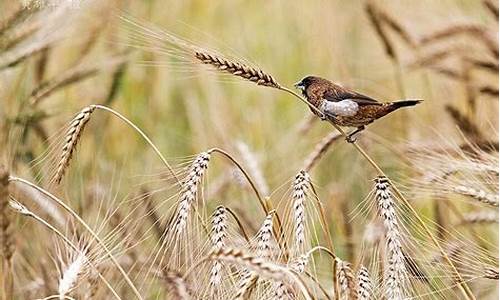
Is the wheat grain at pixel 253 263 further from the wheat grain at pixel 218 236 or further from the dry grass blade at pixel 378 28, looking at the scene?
the dry grass blade at pixel 378 28

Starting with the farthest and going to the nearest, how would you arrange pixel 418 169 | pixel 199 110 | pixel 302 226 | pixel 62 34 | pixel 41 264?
1. pixel 199 110
2. pixel 62 34
3. pixel 418 169
4. pixel 41 264
5. pixel 302 226

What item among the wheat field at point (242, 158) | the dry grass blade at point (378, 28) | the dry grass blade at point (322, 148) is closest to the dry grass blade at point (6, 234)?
the wheat field at point (242, 158)

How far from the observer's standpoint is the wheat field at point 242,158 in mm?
1501

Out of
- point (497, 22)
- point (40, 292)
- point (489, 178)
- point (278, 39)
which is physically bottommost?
point (40, 292)

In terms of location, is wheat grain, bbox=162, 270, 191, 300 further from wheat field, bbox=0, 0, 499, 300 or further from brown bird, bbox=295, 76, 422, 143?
brown bird, bbox=295, 76, 422, 143

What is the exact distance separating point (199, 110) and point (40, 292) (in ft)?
5.15

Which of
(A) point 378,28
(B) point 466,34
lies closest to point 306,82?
(A) point 378,28

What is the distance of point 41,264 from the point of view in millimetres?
1941

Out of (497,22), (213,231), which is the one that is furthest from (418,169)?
(213,231)

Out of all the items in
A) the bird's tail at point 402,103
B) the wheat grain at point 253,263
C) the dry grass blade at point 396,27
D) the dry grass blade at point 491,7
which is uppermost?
the dry grass blade at point 396,27

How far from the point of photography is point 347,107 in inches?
55.8

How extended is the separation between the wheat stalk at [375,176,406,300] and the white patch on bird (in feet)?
0.39

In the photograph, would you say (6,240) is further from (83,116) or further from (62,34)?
(62,34)

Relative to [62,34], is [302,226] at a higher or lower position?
lower
